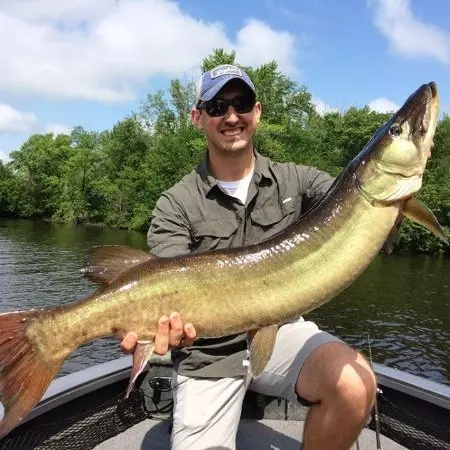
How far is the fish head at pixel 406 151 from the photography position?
9.30 ft

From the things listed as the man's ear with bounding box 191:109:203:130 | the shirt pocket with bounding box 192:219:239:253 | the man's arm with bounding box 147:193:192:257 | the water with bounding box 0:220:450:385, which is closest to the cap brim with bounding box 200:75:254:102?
the man's ear with bounding box 191:109:203:130

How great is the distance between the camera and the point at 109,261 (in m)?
3.11

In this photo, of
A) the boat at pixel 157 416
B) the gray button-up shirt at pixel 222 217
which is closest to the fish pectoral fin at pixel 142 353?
the gray button-up shirt at pixel 222 217

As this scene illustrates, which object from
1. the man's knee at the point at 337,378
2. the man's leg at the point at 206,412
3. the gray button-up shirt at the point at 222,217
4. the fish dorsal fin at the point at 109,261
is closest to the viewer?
the fish dorsal fin at the point at 109,261

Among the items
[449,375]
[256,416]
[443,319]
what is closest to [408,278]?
[443,319]

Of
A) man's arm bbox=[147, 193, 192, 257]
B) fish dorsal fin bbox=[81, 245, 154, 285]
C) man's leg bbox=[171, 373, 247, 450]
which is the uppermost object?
man's arm bbox=[147, 193, 192, 257]

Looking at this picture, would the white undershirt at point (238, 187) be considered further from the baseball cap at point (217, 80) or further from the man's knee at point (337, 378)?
the man's knee at point (337, 378)

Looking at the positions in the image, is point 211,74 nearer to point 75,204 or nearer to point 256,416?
point 256,416

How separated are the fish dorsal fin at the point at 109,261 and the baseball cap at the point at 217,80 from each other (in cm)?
150

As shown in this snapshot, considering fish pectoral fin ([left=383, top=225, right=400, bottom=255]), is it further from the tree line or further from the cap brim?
the tree line

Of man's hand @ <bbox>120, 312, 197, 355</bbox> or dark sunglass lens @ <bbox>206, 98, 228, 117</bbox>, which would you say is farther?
dark sunglass lens @ <bbox>206, 98, 228, 117</bbox>

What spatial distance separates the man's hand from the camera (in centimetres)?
295

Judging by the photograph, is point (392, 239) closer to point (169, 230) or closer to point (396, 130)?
point (396, 130)

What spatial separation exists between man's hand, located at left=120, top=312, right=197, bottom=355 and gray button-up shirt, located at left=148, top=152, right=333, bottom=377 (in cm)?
72
